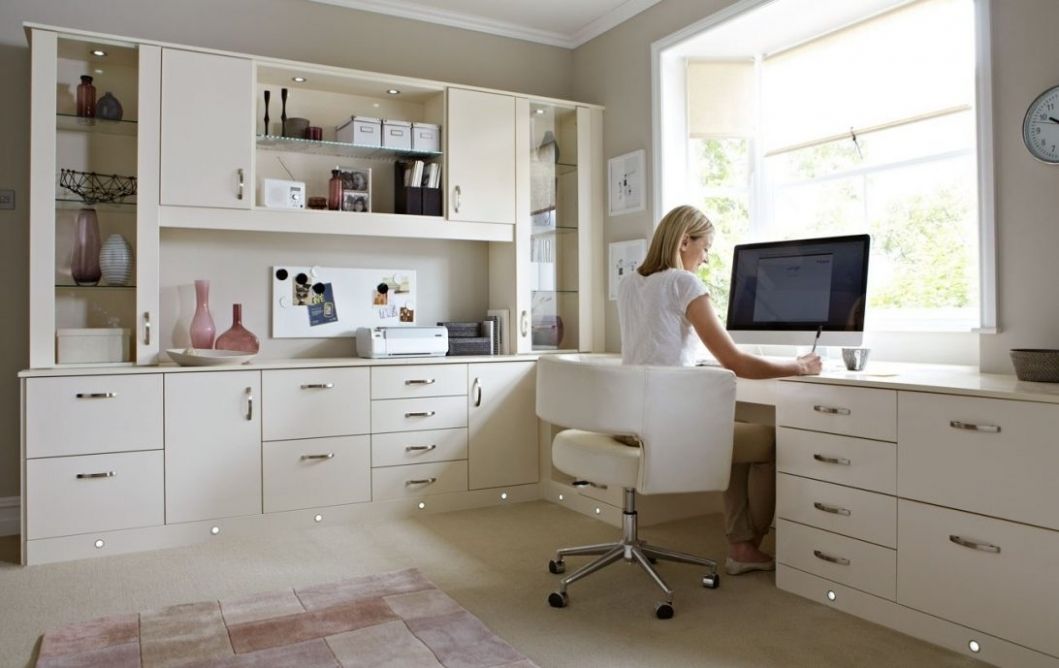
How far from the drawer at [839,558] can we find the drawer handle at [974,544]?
0.21m

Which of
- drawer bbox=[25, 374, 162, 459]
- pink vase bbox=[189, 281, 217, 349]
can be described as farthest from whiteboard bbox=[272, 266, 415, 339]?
drawer bbox=[25, 374, 162, 459]

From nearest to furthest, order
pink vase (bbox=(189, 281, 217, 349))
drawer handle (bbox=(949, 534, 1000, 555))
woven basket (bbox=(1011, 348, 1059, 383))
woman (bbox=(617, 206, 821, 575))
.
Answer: drawer handle (bbox=(949, 534, 1000, 555)) → woven basket (bbox=(1011, 348, 1059, 383)) → woman (bbox=(617, 206, 821, 575)) → pink vase (bbox=(189, 281, 217, 349))

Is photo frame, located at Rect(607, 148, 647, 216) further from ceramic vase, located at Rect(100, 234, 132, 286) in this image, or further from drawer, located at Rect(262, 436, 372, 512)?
ceramic vase, located at Rect(100, 234, 132, 286)

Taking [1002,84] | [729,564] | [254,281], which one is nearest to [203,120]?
[254,281]

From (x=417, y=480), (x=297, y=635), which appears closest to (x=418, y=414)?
(x=417, y=480)

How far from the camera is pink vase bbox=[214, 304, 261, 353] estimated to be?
3.79 metres

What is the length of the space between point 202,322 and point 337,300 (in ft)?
2.35

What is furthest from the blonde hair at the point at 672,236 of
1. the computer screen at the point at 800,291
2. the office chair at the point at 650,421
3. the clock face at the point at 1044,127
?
the clock face at the point at 1044,127

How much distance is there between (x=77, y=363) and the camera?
3381 mm

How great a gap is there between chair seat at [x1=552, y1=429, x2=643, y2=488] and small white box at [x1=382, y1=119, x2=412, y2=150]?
189 centimetres

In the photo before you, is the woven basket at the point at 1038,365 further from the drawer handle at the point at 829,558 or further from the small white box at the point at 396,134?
the small white box at the point at 396,134

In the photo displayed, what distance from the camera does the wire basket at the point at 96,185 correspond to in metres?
3.57

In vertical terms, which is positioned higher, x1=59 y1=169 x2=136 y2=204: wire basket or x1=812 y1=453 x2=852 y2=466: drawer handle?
x1=59 y1=169 x2=136 y2=204: wire basket

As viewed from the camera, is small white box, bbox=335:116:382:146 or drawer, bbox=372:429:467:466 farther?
small white box, bbox=335:116:382:146
